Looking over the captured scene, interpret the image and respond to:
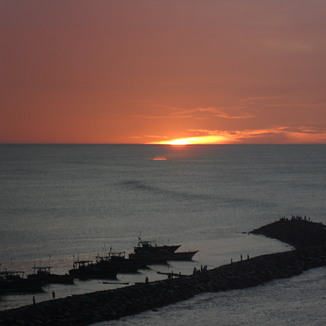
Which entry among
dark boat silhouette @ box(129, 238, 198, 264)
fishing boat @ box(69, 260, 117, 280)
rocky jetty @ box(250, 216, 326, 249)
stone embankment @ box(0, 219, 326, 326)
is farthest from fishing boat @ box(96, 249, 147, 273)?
rocky jetty @ box(250, 216, 326, 249)

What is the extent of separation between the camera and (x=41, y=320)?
131 feet

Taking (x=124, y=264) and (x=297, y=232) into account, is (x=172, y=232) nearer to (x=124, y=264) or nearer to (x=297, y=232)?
(x=297, y=232)

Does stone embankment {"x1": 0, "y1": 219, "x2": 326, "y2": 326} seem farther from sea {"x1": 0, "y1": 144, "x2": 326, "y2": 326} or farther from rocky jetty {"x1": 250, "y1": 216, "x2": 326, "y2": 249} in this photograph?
rocky jetty {"x1": 250, "y1": 216, "x2": 326, "y2": 249}

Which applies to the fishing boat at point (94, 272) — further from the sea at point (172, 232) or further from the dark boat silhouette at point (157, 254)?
the dark boat silhouette at point (157, 254)

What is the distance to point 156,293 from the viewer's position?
46.7m

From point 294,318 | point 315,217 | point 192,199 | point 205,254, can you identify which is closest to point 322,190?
point 192,199

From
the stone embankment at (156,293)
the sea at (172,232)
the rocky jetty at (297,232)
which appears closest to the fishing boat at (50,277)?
the sea at (172,232)

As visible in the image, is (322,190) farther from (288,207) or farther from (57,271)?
(57,271)

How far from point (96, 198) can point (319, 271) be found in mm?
90095

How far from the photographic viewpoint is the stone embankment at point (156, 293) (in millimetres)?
40562

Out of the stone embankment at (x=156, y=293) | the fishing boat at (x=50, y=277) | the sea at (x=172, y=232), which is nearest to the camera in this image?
the stone embankment at (x=156, y=293)

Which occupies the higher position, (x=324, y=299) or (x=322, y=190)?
(x=322, y=190)

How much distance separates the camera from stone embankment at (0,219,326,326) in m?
40.6

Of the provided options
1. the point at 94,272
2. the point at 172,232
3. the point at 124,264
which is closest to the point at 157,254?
the point at 124,264
